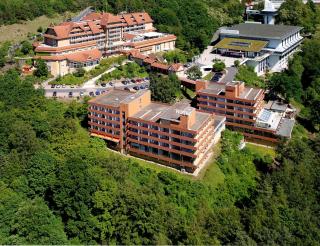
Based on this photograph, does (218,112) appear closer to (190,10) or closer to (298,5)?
(190,10)

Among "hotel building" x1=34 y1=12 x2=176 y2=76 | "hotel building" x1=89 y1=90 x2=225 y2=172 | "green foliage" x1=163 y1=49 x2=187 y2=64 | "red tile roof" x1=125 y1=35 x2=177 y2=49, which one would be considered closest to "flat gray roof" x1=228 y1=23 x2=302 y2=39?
"red tile roof" x1=125 y1=35 x2=177 y2=49

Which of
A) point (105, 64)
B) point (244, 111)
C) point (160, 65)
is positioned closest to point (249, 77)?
point (160, 65)

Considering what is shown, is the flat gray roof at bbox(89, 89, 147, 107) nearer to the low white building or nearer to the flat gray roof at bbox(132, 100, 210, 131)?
the flat gray roof at bbox(132, 100, 210, 131)

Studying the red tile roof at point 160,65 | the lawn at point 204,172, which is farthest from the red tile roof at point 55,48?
the lawn at point 204,172

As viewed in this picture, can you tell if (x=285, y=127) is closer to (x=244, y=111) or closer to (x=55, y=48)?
(x=244, y=111)

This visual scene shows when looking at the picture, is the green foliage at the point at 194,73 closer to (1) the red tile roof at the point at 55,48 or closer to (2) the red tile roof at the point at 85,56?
(2) the red tile roof at the point at 85,56
